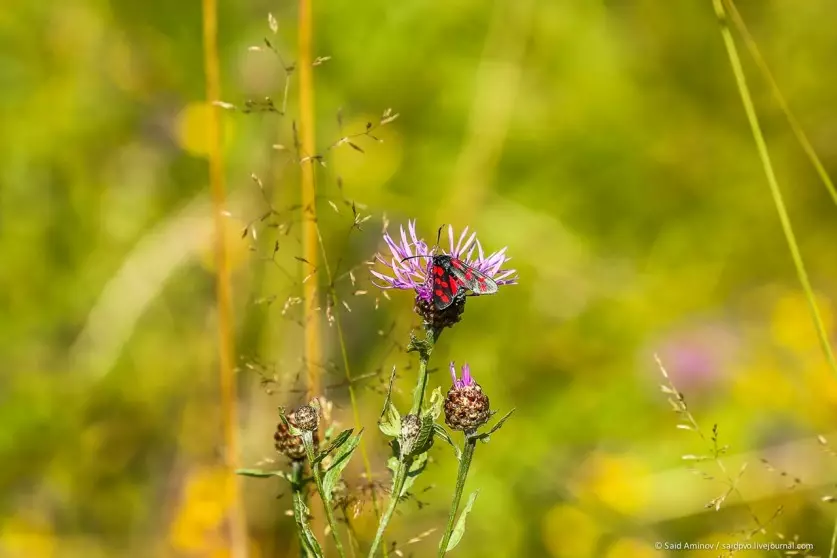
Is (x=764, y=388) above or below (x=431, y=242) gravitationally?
below

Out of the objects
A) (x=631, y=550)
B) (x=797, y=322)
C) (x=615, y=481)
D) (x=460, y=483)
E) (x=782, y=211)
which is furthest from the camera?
(x=797, y=322)

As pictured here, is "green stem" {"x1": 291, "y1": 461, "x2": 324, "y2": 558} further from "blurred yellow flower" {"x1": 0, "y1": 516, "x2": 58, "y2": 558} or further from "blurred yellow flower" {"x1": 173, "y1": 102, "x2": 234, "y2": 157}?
"blurred yellow flower" {"x1": 173, "y1": 102, "x2": 234, "y2": 157}

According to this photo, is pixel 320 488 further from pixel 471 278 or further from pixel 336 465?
pixel 471 278

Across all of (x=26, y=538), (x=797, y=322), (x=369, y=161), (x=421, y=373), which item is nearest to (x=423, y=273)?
(x=421, y=373)

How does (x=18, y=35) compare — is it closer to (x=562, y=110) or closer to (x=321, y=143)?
(x=321, y=143)

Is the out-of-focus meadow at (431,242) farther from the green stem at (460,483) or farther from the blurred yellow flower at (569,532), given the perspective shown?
the green stem at (460,483)

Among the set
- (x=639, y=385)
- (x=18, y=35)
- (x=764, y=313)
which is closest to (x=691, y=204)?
(x=764, y=313)

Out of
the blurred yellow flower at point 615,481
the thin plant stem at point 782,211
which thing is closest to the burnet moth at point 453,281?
the thin plant stem at point 782,211
